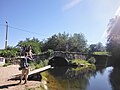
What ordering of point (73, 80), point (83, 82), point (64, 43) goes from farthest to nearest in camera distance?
point (64, 43) < point (73, 80) < point (83, 82)

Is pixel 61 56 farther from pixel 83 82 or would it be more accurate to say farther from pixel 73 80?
pixel 83 82

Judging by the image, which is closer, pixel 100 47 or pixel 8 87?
pixel 8 87

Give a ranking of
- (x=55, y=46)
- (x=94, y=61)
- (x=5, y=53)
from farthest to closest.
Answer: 1. (x=55, y=46)
2. (x=94, y=61)
3. (x=5, y=53)

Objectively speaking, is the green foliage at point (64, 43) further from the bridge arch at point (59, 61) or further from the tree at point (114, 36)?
the tree at point (114, 36)

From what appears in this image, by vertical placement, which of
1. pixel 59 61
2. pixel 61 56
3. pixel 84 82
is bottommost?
pixel 84 82

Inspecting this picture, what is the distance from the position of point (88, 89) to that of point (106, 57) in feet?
128

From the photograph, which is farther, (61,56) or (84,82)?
(61,56)

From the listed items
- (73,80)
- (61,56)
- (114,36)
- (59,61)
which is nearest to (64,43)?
(59,61)

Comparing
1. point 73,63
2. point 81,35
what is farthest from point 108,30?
point 81,35

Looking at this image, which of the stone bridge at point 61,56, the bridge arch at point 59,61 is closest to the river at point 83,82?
the stone bridge at point 61,56

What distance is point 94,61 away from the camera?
184 feet

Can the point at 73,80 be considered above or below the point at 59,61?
below

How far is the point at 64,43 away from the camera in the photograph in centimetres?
7512

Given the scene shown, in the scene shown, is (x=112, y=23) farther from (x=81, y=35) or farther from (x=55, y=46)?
(x=81, y=35)
